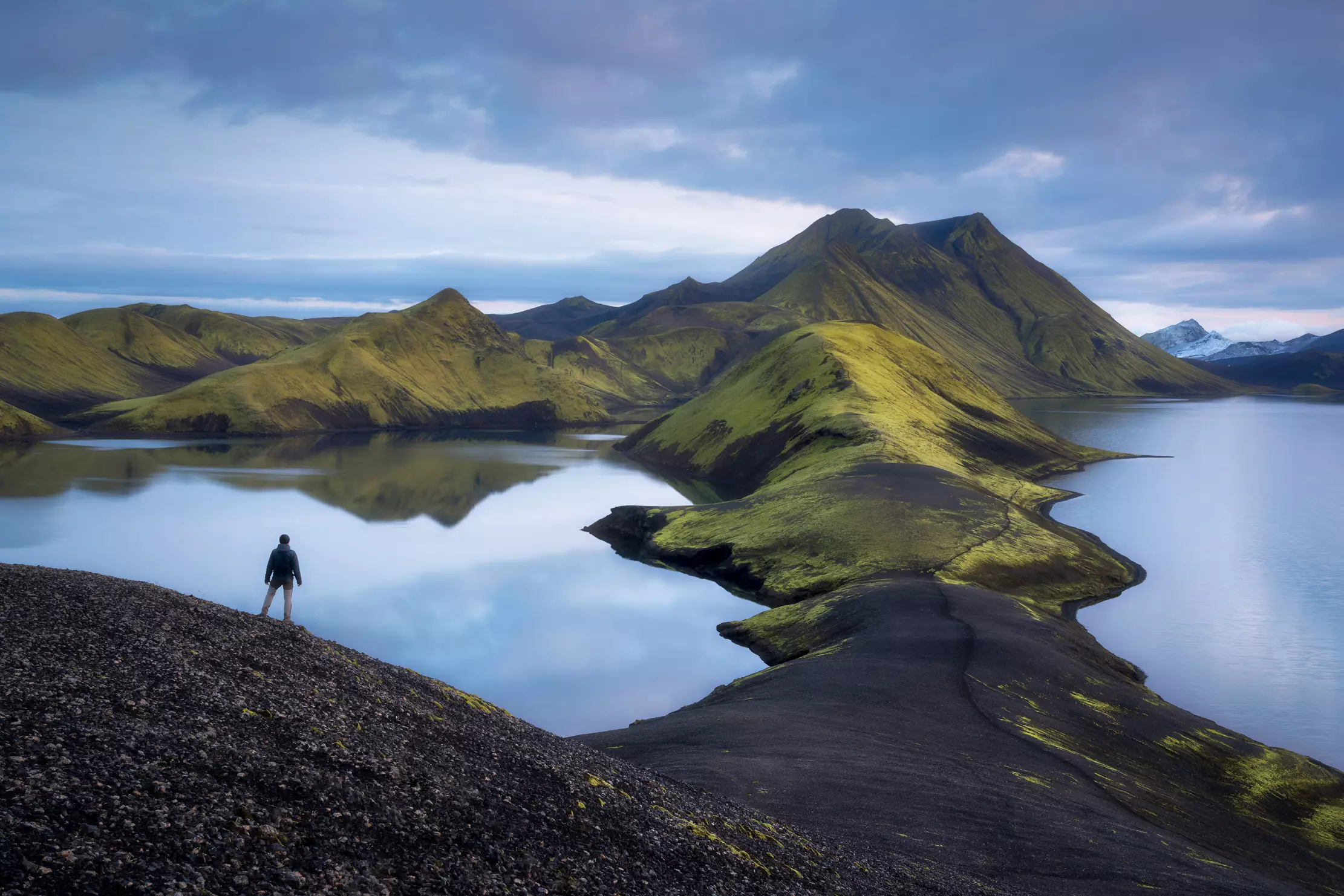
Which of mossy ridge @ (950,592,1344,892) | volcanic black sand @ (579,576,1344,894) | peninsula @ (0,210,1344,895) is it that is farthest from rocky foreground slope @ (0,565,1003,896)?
mossy ridge @ (950,592,1344,892)

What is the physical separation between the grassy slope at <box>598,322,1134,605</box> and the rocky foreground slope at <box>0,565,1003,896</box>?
40.3 meters

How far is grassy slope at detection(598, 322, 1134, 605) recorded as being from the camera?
62.3 metres

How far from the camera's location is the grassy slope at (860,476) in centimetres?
6228

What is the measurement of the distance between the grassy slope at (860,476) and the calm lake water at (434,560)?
579cm

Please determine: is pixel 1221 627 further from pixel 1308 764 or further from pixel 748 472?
pixel 748 472

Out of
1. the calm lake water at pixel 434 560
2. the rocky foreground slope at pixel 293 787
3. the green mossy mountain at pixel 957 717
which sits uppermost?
the rocky foreground slope at pixel 293 787

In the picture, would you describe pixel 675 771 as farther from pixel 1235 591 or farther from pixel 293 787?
pixel 1235 591

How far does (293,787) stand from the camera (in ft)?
45.4

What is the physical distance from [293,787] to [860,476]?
71398mm

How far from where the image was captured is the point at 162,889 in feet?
34.2

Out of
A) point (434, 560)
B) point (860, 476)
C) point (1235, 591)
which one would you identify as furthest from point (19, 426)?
point (1235, 591)

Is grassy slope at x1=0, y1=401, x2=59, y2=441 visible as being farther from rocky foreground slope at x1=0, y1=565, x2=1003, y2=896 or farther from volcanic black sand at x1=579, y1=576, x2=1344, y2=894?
rocky foreground slope at x1=0, y1=565, x2=1003, y2=896

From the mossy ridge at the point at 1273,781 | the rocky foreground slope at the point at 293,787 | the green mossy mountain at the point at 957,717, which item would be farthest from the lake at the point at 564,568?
the rocky foreground slope at the point at 293,787

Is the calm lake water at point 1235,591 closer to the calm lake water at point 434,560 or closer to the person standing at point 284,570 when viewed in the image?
the calm lake water at point 434,560
